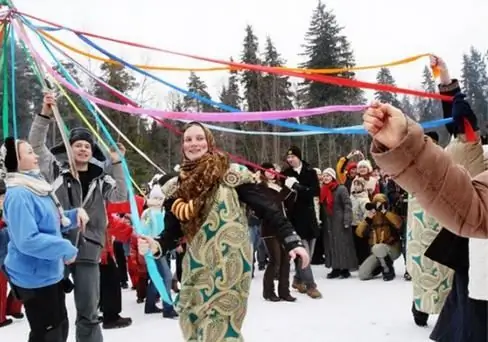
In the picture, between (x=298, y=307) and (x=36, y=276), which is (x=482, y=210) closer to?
(x=36, y=276)

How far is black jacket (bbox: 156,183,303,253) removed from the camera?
10.2 feet

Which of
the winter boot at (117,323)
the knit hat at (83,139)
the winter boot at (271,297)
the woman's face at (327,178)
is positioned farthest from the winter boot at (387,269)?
the knit hat at (83,139)

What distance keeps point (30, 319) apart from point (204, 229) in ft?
4.10

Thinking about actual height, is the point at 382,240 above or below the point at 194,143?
below

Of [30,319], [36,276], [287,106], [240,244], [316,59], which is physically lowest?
[30,319]

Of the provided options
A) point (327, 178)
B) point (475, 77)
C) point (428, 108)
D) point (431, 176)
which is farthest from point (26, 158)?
point (475, 77)

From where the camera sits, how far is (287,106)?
27.5 meters

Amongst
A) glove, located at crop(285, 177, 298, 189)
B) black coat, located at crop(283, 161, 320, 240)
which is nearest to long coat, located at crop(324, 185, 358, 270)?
black coat, located at crop(283, 161, 320, 240)

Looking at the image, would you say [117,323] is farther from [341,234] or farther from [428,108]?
[428,108]

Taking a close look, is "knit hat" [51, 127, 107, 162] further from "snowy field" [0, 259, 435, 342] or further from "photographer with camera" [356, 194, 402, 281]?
"photographer with camera" [356, 194, 402, 281]

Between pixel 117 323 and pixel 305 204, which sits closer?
pixel 117 323

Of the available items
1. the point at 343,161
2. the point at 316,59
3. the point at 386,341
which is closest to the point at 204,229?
the point at 386,341

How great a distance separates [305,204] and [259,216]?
4.21 metres

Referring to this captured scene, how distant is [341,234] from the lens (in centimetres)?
814
